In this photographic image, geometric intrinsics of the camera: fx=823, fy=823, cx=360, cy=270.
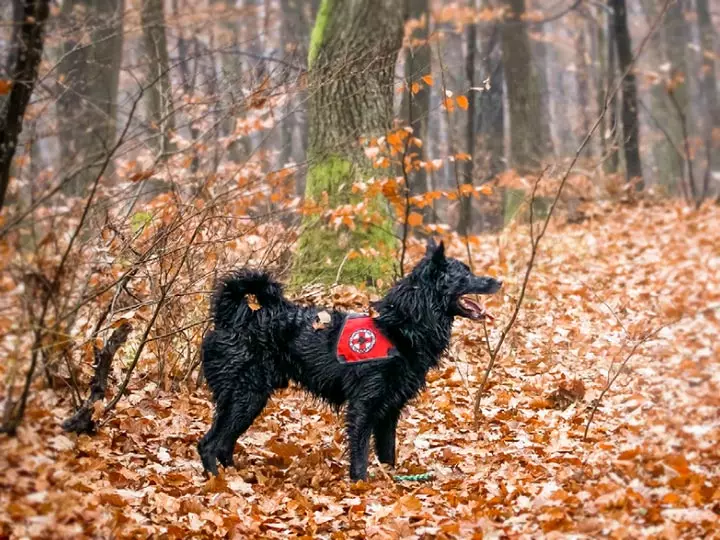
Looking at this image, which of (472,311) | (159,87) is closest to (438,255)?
(472,311)

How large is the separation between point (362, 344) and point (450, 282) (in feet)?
2.77

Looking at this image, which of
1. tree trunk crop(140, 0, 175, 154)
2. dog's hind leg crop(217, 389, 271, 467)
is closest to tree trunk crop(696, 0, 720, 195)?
tree trunk crop(140, 0, 175, 154)

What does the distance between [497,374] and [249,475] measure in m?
3.25

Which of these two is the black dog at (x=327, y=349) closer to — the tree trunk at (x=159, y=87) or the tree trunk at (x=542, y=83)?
the tree trunk at (x=159, y=87)

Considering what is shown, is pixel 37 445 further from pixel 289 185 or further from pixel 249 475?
pixel 289 185

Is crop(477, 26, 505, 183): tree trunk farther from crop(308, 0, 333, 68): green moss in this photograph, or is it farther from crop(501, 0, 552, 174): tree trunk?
crop(308, 0, 333, 68): green moss

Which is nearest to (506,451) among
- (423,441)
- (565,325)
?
(423,441)

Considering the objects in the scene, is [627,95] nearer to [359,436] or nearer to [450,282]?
[450,282]

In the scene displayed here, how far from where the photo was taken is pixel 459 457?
6.45 m

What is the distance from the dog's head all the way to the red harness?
1.79 ft

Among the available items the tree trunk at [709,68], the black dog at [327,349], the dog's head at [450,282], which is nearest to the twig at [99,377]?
the black dog at [327,349]

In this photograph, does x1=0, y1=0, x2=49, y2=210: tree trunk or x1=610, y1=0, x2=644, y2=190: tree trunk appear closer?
x1=0, y1=0, x2=49, y2=210: tree trunk

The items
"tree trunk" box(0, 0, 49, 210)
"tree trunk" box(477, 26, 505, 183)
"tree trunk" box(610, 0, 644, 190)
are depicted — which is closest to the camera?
"tree trunk" box(0, 0, 49, 210)

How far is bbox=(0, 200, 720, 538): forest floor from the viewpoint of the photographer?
177 inches
